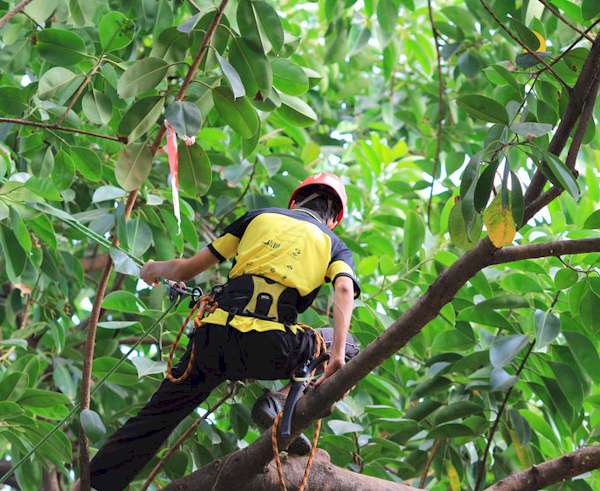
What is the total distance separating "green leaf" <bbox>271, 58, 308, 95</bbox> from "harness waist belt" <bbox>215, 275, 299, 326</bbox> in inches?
25.9

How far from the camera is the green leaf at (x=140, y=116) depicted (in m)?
3.11

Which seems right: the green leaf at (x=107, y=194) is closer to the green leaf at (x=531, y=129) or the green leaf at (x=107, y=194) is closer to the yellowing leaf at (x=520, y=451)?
the green leaf at (x=531, y=129)

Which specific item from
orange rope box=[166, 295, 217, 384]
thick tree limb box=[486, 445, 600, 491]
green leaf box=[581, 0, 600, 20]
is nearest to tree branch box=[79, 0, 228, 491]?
orange rope box=[166, 295, 217, 384]

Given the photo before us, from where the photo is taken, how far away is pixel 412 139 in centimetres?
663

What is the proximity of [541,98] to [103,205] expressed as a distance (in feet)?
7.14

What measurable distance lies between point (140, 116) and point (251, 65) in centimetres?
37

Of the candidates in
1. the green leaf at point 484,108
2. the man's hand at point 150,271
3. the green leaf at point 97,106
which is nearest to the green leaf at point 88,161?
the green leaf at point 97,106

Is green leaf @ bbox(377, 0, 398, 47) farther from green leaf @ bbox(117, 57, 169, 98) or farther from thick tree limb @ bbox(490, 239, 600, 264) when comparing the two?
thick tree limb @ bbox(490, 239, 600, 264)

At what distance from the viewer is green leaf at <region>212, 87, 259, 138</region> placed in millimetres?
3191

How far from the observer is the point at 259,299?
10.7 ft

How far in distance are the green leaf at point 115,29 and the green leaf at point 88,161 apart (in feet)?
1.44

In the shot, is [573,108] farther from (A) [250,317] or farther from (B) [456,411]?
(B) [456,411]

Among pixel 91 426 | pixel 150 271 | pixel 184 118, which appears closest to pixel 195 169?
pixel 184 118

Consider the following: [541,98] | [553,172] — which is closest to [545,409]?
[541,98]
